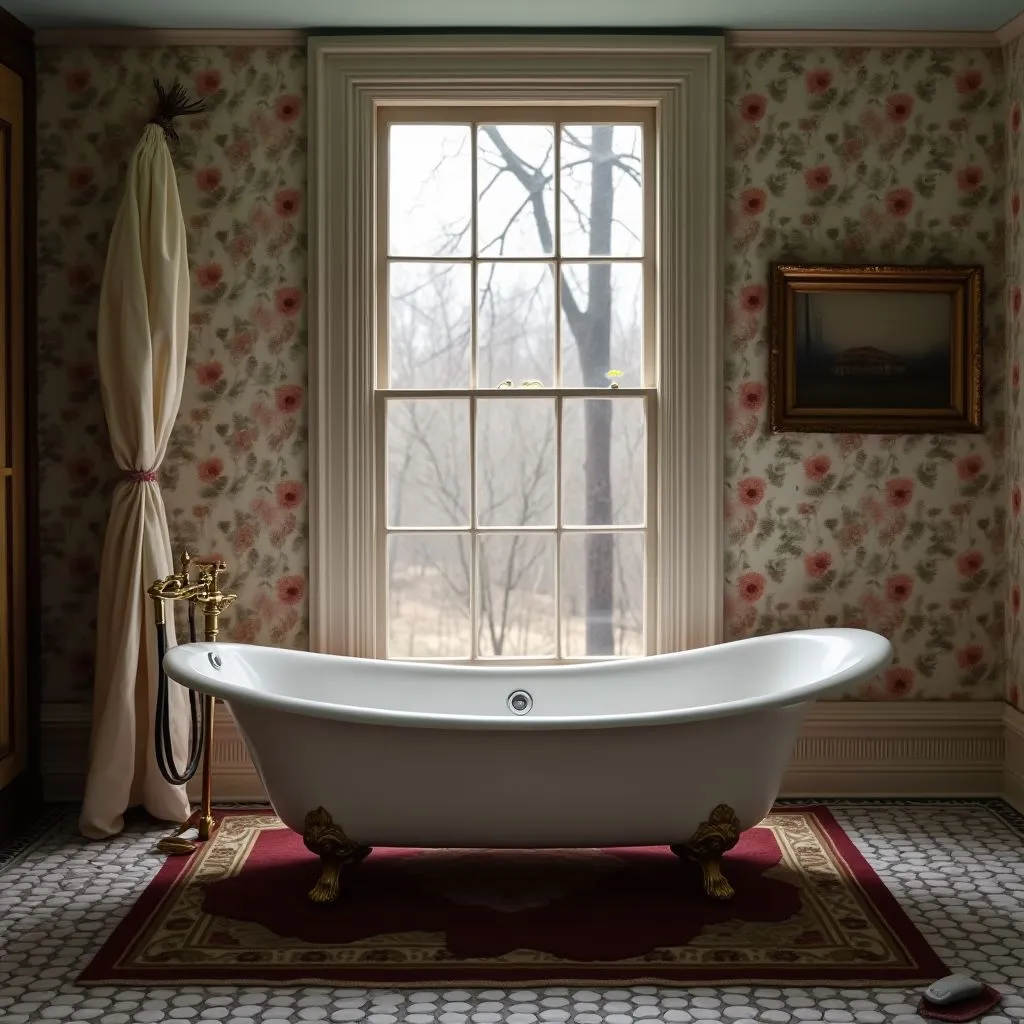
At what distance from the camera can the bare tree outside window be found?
4.12 metres

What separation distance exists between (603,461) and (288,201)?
1.34 m

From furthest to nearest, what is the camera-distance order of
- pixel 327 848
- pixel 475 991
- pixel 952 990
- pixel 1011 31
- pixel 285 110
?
pixel 285 110 < pixel 1011 31 < pixel 327 848 < pixel 475 991 < pixel 952 990

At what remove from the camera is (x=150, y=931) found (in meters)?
2.99

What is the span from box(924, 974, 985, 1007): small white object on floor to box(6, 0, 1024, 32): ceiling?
277 cm

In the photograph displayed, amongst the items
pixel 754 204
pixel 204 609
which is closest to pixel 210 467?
pixel 204 609

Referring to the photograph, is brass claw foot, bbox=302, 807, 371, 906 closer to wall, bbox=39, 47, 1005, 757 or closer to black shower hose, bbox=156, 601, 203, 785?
black shower hose, bbox=156, 601, 203, 785

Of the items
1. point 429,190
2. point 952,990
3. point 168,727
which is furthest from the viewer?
point 429,190

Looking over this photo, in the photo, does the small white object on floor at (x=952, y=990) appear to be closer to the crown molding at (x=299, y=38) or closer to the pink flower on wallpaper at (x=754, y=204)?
the pink flower on wallpaper at (x=754, y=204)

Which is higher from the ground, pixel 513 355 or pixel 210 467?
pixel 513 355

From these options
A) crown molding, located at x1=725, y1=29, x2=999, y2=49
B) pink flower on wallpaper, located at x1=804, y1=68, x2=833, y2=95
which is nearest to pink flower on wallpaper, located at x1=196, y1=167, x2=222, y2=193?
crown molding, located at x1=725, y1=29, x2=999, y2=49

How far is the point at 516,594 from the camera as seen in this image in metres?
4.16

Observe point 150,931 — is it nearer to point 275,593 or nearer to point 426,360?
point 275,593

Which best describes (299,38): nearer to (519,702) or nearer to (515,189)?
(515,189)

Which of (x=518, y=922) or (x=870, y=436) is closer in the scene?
(x=518, y=922)
